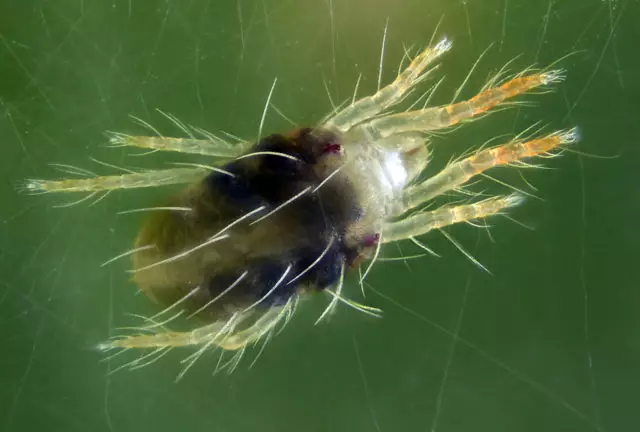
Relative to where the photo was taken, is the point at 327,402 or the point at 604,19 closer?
the point at 604,19

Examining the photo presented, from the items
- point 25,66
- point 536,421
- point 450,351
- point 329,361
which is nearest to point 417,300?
point 450,351

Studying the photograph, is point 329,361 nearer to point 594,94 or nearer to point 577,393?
point 577,393

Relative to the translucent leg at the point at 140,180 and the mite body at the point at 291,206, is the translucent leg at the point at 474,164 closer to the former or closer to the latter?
the mite body at the point at 291,206

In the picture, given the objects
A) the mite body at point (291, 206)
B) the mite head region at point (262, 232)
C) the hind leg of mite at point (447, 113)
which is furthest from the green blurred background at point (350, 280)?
the mite head region at point (262, 232)

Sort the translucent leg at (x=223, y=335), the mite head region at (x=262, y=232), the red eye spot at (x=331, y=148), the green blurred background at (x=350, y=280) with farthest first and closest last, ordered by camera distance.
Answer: the green blurred background at (x=350, y=280), the translucent leg at (x=223, y=335), the red eye spot at (x=331, y=148), the mite head region at (x=262, y=232)

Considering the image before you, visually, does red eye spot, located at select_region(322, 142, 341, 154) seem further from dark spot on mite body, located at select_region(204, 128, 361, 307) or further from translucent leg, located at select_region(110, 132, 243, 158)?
translucent leg, located at select_region(110, 132, 243, 158)

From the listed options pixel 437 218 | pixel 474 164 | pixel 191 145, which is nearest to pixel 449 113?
pixel 474 164
